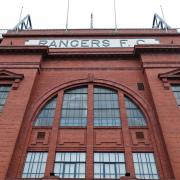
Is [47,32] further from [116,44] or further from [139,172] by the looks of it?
[139,172]

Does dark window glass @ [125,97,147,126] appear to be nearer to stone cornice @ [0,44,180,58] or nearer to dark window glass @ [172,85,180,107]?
dark window glass @ [172,85,180,107]

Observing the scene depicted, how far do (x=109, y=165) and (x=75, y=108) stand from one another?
4.91 metres

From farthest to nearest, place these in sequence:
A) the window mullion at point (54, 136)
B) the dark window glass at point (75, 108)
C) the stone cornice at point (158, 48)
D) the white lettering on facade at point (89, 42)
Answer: the white lettering on facade at point (89, 42) < the stone cornice at point (158, 48) < the dark window glass at point (75, 108) < the window mullion at point (54, 136)

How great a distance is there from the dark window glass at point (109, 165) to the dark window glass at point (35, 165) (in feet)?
9.20

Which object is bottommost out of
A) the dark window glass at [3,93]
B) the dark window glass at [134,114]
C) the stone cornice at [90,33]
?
the dark window glass at [134,114]

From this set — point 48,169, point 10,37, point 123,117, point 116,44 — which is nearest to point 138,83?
point 123,117

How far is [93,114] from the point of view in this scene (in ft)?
56.4

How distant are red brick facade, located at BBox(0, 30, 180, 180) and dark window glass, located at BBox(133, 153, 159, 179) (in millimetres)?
277

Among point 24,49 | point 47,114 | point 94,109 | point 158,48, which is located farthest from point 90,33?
point 47,114

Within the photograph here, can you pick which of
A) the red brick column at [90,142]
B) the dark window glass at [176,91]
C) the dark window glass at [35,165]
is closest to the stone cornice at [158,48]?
the dark window glass at [176,91]

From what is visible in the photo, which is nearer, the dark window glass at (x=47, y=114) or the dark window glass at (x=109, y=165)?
the dark window glass at (x=109, y=165)

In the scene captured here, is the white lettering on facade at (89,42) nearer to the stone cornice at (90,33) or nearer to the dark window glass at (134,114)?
the stone cornice at (90,33)

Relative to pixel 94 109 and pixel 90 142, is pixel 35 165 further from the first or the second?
pixel 94 109

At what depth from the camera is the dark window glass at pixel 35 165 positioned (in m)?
13.9
